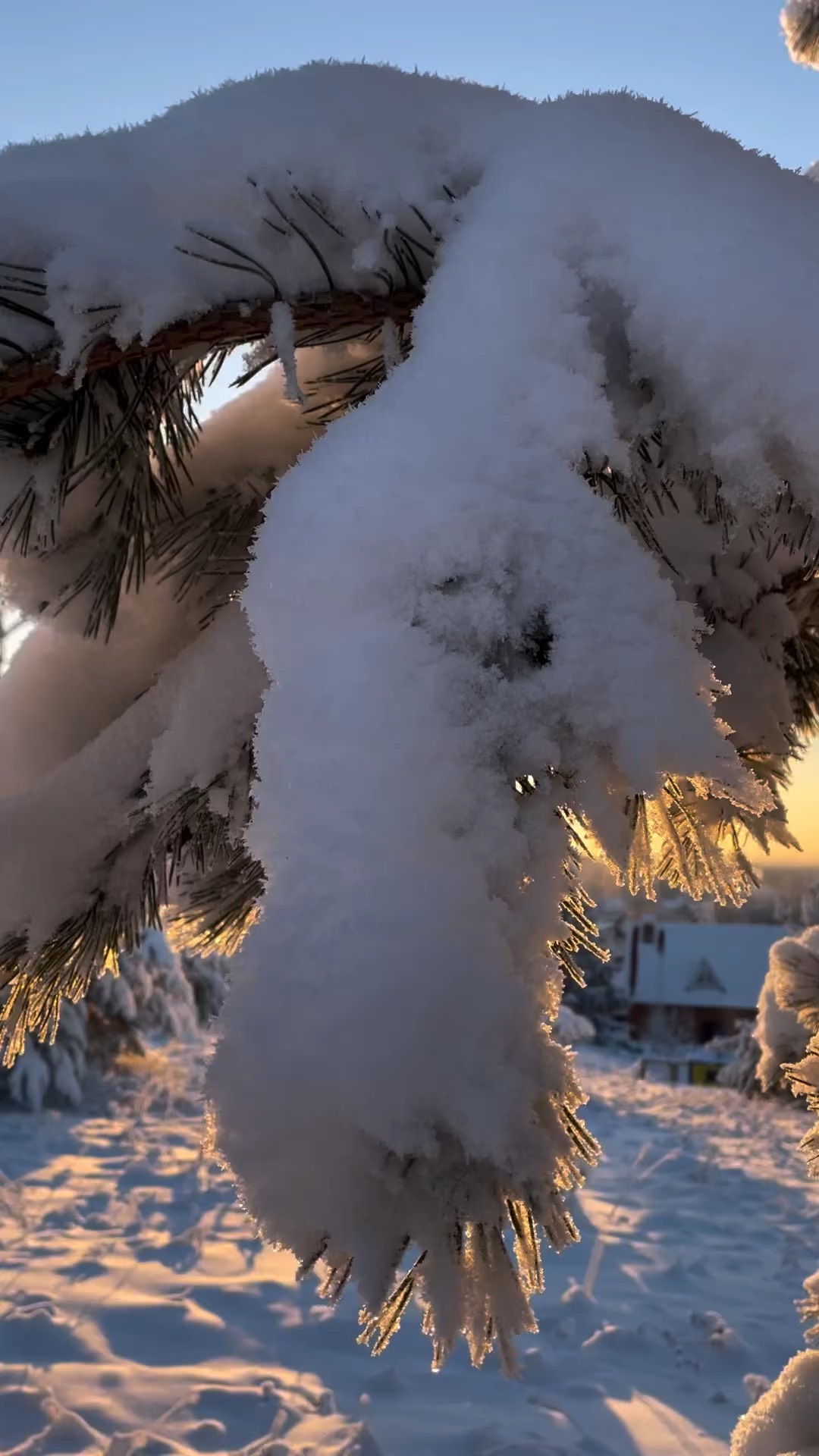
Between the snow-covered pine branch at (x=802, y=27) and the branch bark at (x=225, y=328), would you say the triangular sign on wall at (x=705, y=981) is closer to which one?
the snow-covered pine branch at (x=802, y=27)

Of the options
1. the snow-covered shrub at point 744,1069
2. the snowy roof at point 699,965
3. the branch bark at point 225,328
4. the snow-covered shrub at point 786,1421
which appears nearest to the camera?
the branch bark at point 225,328

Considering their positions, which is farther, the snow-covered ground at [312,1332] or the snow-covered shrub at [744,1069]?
the snow-covered shrub at [744,1069]

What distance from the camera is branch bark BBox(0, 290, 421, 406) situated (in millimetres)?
1138

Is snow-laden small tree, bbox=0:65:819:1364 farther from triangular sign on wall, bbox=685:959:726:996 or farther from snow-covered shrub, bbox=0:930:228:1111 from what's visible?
triangular sign on wall, bbox=685:959:726:996

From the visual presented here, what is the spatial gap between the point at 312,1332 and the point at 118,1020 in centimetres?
631

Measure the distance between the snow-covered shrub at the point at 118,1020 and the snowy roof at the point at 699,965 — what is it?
64.0ft

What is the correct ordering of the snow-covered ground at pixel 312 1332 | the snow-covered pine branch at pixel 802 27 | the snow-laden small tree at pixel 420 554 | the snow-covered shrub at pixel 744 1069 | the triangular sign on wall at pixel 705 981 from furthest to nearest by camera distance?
1. the triangular sign on wall at pixel 705 981
2. the snow-covered shrub at pixel 744 1069
3. the snow-covered pine branch at pixel 802 27
4. the snow-covered ground at pixel 312 1332
5. the snow-laden small tree at pixel 420 554

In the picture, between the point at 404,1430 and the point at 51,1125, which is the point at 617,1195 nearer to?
the point at 404,1430

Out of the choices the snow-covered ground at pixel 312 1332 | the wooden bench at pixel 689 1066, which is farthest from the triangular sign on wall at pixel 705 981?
the snow-covered ground at pixel 312 1332

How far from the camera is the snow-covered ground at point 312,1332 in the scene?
10.3ft

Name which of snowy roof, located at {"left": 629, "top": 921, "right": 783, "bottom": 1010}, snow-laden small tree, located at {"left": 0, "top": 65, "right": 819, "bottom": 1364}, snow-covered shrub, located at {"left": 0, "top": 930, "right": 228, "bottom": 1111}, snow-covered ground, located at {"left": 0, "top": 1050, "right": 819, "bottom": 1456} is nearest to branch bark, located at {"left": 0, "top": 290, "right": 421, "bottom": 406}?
snow-laden small tree, located at {"left": 0, "top": 65, "right": 819, "bottom": 1364}

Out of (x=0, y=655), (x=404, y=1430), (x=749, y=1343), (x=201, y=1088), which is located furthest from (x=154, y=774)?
(x=749, y=1343)

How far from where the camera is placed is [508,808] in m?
0.73

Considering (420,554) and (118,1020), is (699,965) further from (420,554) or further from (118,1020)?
(420,554)
